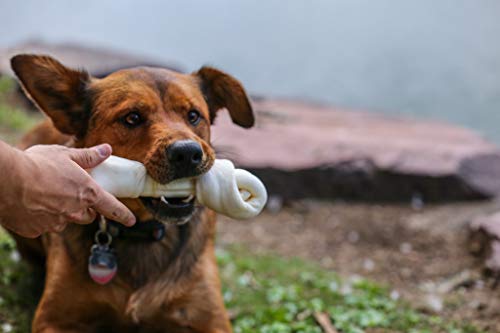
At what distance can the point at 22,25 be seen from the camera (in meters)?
11.0

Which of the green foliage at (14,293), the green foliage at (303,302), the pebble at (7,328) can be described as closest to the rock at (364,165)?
the green foliage at (303,302)

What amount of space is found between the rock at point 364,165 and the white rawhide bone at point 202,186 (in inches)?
115

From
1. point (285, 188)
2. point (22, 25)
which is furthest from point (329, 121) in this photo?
point (22, 25)

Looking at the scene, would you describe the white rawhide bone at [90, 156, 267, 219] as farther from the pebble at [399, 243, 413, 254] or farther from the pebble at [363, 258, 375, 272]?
the pebble at [399, 243, 413, 254]

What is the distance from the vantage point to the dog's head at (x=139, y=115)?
8.22 feet

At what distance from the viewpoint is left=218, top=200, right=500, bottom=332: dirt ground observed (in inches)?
162

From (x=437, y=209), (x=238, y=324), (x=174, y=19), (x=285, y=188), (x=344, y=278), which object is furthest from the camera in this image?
(x=174, y=19)

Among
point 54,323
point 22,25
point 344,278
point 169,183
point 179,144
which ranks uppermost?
point 179,144

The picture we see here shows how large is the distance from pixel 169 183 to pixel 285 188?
354 cm

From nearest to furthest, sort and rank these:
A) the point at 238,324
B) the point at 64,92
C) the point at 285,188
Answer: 1. the point at 64,92
2. the point at 238,324
3. the point at 285,188

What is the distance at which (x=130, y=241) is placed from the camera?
3.02 metres

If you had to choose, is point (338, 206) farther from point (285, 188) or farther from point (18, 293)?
point (18, 293)

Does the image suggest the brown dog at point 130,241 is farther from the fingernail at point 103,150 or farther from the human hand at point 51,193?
the human hand at point 51,193

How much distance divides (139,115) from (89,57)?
22.4 feet
